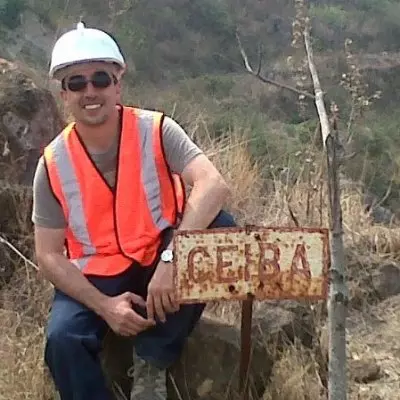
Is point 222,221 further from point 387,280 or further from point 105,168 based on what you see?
point 387,280

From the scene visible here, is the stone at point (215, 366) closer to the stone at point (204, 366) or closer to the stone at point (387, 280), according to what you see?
the stone at point (204, 366)

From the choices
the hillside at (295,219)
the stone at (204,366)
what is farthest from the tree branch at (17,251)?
the stone at (204,366)

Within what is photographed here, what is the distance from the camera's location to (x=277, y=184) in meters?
4.56

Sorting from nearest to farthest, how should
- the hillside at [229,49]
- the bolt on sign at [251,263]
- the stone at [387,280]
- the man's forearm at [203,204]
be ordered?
the bolt on sign at [251,263] → the man's forearm at [203,204] → the stone at [387,280] → the hillside at [229,49]

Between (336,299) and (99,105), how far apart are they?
945 mm

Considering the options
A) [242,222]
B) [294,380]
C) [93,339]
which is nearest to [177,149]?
[93,339]

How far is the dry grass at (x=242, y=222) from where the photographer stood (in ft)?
9.89

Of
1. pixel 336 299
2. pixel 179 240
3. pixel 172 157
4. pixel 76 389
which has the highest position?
pixel 172 157

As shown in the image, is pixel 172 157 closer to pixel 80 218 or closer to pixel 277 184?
pixel 80 218

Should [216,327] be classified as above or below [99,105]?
below

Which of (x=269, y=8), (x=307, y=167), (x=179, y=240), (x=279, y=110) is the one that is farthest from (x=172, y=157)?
(x=269, y=8)

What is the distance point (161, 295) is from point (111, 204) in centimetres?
33

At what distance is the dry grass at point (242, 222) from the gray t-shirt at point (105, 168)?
1.55 ft

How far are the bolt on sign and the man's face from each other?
539mm
